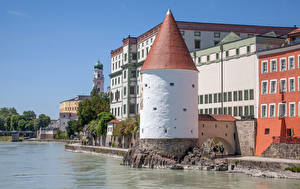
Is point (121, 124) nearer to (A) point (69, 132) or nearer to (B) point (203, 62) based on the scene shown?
(B) point (203, 62)

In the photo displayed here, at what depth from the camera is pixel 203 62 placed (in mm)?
54688

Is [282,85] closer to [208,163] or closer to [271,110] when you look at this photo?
[271,110]

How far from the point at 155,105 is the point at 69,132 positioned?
9340 cm

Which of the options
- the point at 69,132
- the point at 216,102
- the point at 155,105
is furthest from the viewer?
the point at 69,132

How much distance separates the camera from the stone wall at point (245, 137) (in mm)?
44719

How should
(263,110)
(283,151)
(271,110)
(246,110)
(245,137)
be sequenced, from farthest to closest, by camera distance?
1. (246,110)
2. (245,137)
3. (263,110)
4. (271,110)
5. (283,151)

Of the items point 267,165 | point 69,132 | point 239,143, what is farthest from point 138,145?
point 69,132

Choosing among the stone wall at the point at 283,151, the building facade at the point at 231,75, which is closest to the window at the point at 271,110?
the building facade at the point at 231,75

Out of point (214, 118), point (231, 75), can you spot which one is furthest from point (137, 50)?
point (214, 118)

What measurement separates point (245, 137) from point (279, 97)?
18.0 feet

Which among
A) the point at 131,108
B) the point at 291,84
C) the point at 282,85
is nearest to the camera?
the point at 291,84

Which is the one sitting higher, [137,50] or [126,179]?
[137,50]

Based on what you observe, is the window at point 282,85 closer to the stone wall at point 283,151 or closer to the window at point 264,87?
the window at point 264,87

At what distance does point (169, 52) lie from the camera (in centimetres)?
4356
